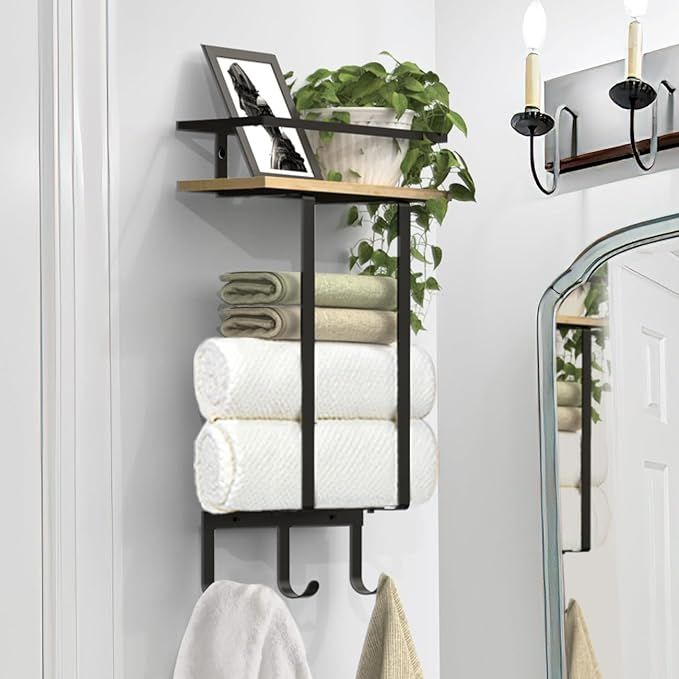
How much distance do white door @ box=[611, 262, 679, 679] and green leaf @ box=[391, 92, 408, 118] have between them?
276 mm

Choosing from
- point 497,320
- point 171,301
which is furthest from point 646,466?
point 171,301

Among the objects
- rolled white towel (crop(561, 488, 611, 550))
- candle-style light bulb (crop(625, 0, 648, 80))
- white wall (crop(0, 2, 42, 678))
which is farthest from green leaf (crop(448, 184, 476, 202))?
white wall (crop(0, 2, 42, 678))

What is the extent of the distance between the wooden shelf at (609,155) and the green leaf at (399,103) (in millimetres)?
215

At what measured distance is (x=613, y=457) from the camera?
1.16 metres

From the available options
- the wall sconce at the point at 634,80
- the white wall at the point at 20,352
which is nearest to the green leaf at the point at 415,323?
the wall sconce at the point at 634,80

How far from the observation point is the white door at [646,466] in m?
1.11

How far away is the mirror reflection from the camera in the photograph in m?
1.12

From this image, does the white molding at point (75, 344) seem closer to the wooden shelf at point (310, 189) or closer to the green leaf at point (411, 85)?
the wooden shelf at point (310, 189)

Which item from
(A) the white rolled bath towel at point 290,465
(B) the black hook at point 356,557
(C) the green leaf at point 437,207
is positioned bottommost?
(B) the black hook at point 356,557

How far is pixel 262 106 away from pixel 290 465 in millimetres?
384

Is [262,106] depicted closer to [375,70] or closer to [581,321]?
[375,70]

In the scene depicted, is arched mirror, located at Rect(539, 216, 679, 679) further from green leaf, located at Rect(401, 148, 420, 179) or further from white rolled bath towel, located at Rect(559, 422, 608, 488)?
green leaf, located at Rect(401, 148, 420, 179)

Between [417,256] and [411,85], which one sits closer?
[411,85]

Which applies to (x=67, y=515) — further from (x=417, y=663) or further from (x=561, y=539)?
(x=561, y=539)
